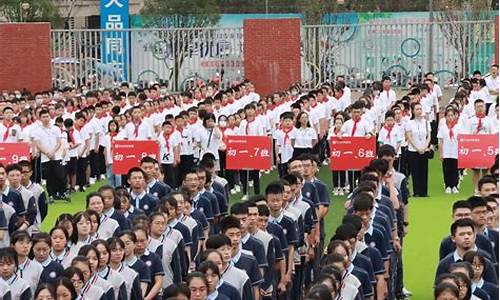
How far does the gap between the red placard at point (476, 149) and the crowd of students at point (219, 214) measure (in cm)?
56

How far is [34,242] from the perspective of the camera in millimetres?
11914

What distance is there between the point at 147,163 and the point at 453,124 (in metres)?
7.02

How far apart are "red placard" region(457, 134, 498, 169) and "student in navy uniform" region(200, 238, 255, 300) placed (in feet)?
32.9

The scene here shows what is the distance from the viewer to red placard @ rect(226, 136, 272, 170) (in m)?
21.0

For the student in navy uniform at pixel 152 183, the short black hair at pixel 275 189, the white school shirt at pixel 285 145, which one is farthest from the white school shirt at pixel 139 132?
the short black hair at pixel 275 189

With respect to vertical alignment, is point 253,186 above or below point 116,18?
below

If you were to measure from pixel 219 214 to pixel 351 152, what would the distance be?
6269mm

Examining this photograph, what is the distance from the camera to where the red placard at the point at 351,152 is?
21.0 metres

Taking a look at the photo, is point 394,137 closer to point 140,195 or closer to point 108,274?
point 140,195

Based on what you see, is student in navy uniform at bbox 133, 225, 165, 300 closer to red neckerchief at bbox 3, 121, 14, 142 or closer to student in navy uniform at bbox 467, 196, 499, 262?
student in navy uniform at bbox 467, 196, 499, 262

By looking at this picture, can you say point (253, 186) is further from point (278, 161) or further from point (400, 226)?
point (400, 226)

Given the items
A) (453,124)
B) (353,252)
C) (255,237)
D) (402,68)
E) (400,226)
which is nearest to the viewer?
(353,252)

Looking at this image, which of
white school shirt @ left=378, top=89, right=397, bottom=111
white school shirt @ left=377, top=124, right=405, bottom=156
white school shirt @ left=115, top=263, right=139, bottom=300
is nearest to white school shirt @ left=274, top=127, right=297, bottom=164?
white school shirt @ left=377, top=124, right=405, bottom=156

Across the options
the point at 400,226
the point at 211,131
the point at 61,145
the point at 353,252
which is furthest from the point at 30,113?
the point at 353,252
